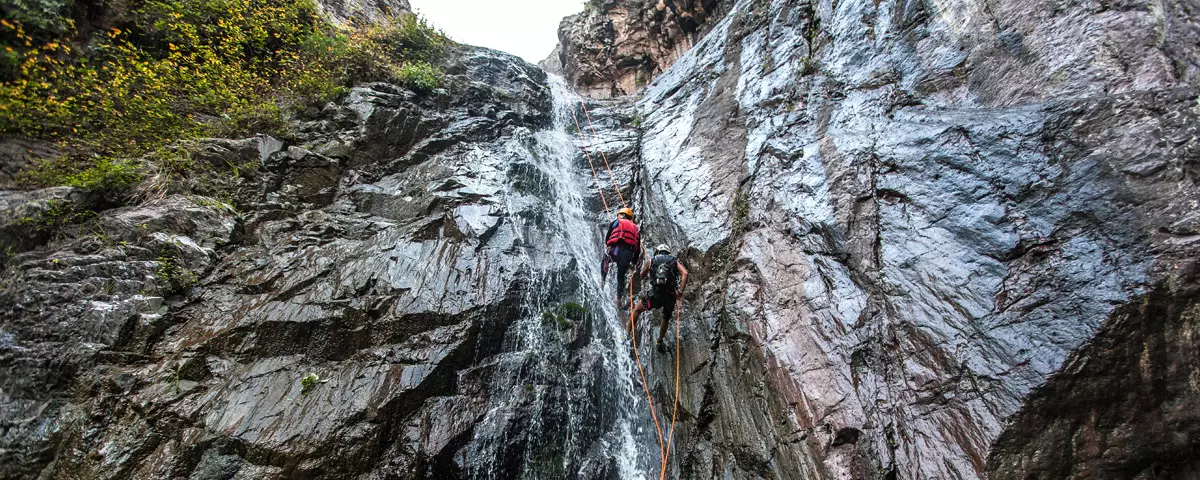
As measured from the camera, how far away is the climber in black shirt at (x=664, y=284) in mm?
6207

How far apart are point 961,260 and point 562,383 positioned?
5.28 meters

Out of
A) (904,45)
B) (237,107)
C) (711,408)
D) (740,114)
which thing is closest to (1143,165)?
(904,45)

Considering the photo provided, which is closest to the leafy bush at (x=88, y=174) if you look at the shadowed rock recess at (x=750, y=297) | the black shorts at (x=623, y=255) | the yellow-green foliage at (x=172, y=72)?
the yellow-green foliage at (x=172, y=72)

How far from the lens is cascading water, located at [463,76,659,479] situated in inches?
216

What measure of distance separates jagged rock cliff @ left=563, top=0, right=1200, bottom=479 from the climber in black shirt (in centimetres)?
33

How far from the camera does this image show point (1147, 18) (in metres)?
4.07

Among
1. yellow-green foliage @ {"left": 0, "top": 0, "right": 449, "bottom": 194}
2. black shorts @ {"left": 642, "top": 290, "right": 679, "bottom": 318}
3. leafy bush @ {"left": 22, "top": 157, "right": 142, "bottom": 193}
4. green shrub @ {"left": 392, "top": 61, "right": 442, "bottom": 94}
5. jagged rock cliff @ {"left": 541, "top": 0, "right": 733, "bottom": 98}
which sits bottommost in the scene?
black shorts @ {"left": 642, "top": 290, "right": 679, "bottom": 318}

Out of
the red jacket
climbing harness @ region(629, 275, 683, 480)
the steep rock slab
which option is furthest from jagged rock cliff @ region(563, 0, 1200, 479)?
the red jacket

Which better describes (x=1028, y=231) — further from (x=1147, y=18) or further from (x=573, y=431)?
(x=573, y=431)

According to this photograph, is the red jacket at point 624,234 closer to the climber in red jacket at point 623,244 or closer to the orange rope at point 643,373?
the climber in red jacket at point 623,244

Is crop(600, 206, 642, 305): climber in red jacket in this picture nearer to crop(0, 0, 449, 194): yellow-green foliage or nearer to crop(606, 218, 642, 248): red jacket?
crop(606, 218, 642, 248): red jacket

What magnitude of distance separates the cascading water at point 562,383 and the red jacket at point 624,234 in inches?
42.5

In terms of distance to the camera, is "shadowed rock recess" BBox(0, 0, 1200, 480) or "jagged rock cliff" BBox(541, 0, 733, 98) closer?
"shadowed rock recess" BBox(0, 0, 1200, 480)

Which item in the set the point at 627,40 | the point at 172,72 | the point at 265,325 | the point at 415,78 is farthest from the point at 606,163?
the point at 627,40
